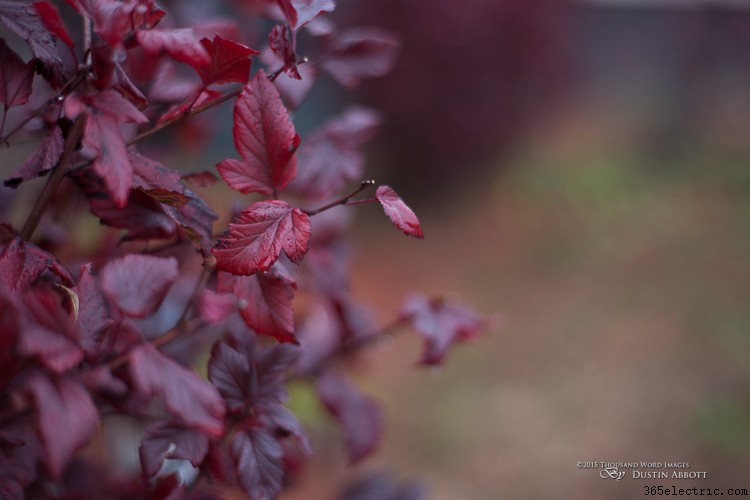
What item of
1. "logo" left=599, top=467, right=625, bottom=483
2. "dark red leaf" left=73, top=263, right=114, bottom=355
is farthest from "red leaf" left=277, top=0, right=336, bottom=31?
"logo" left=599, top=467, right=625, bottom=483

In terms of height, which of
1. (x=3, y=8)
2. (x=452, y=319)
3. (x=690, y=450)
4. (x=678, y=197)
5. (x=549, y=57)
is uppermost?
(x=3, y=8)

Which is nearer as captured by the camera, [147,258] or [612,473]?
[147,258]

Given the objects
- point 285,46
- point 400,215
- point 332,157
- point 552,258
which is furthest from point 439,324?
point 552,258

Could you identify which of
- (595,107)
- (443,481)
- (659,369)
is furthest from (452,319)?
(595,107)

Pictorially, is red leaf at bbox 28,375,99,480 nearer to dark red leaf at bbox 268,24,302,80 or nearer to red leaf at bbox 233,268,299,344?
red leaf at bbox 233,268,299,344

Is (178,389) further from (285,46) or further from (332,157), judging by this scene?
(332,157)

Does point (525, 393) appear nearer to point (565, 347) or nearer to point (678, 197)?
point (565, 347)
